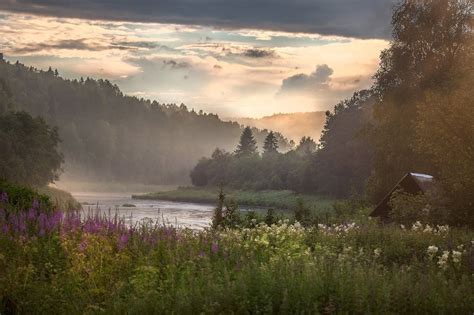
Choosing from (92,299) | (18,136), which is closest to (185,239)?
(92,299)

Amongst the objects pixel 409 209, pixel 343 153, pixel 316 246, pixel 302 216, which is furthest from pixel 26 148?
pixel 316 246

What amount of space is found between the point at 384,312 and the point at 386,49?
38.3 metres

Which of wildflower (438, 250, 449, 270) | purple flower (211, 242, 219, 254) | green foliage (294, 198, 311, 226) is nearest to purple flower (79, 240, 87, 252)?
purple flower (211, 242, 219, 254)

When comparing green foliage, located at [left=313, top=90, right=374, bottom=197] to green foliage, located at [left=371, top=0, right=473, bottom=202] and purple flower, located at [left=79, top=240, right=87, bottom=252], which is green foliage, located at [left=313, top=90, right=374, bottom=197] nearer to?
green foliage, located at [left=371, top=0, right=473, bottom=202]

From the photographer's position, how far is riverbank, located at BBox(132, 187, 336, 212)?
78688mm

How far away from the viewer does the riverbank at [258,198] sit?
78.7 m

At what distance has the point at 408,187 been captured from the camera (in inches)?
1240

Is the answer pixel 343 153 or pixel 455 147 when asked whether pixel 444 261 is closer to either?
pixel 455 147

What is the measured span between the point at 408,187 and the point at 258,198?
58.2 metres

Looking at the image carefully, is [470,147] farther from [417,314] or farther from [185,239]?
[417,314]

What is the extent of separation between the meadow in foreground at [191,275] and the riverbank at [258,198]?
51021mm

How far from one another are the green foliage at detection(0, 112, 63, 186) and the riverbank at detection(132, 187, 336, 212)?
18.6m

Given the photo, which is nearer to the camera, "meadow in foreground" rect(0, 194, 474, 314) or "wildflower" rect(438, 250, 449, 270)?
"meadow in foreground" rect(0, 194, 474, 314)

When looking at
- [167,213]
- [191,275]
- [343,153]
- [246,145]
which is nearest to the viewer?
[191,275]
